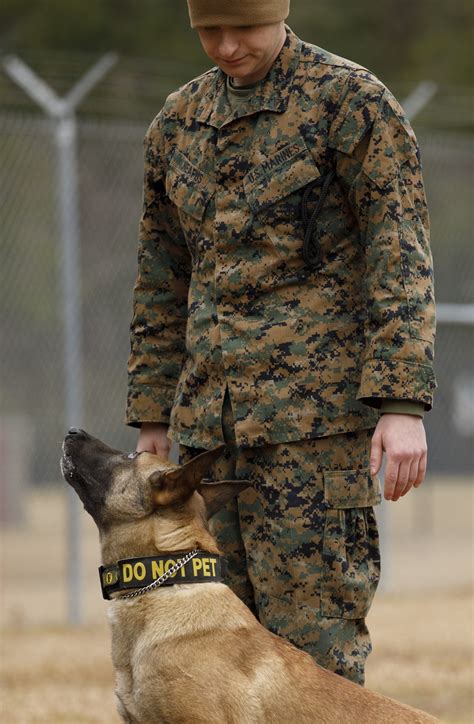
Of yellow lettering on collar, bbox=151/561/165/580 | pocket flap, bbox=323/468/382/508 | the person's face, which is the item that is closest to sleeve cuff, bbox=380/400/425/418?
pocket flap, bbox=323/468/382/508

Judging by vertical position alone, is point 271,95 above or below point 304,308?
above

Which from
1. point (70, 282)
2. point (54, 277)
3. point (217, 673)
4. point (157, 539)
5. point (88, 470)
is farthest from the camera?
point (54, 277)

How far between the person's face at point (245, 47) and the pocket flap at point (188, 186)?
289 millimetres

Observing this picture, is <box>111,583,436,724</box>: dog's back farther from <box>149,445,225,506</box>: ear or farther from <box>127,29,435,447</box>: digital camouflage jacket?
<box>127,29,435,447</box>: digital camouflage jacket

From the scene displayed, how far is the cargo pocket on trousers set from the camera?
134 inches

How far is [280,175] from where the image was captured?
344cm

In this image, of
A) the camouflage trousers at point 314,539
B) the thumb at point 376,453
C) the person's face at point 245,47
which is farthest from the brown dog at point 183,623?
the person's face at point 245,47

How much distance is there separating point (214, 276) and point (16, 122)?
4.65m

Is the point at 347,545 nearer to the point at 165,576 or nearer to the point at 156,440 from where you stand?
the point at 165,576

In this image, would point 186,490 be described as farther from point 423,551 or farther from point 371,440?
point 423,551

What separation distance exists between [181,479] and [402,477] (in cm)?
58

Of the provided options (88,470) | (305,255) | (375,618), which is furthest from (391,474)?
(375,618)

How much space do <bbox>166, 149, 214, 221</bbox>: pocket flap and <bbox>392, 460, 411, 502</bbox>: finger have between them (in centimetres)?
91

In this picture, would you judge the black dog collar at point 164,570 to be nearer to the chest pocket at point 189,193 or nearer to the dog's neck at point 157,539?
the dog's neck at point 157,539
